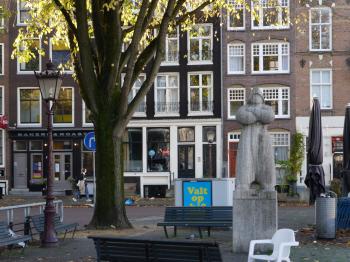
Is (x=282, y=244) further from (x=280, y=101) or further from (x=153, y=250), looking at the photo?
(x=280, y=101)

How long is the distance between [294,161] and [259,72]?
6392 millimetres

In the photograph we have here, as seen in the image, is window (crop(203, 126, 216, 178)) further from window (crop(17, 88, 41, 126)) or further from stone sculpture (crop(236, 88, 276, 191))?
stone sculpture (crop(236, 88, 276, 191))

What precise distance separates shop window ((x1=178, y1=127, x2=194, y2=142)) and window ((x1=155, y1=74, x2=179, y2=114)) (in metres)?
1.36

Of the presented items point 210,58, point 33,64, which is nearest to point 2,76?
point 33,64

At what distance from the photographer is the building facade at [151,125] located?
4391 cm

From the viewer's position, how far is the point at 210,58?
4422cm

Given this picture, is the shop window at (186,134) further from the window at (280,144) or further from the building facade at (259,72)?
the window at (280,144)

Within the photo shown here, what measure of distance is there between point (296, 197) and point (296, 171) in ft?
18.5

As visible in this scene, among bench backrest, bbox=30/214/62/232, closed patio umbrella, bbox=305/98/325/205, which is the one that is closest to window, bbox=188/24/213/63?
closed patio umbrella, bbox=305/98/325/205

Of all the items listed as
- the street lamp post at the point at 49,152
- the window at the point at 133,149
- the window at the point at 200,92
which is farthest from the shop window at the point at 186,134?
the street lamp post at the point at 49,152

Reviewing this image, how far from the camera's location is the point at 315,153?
20.8m

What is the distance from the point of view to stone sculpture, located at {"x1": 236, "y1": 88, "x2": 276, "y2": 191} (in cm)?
1245

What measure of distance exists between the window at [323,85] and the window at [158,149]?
9.92m

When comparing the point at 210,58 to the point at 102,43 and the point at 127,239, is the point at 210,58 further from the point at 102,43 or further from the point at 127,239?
the point at 127,239
